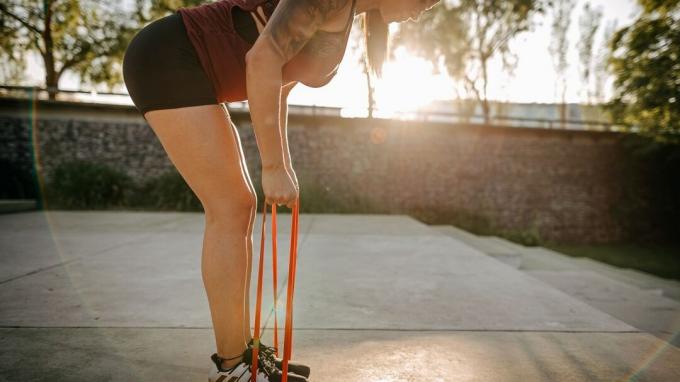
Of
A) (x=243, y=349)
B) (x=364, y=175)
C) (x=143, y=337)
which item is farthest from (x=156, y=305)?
(x=364, y=175)

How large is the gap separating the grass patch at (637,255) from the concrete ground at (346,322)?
9.71 meters

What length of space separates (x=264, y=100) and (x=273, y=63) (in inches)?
3.9

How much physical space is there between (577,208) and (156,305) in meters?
16.5

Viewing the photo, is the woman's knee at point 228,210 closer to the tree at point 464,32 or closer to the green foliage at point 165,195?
the green foliage at point 165,195

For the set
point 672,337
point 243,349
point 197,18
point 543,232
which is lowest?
point 543,232

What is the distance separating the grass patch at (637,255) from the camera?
11.4 meters

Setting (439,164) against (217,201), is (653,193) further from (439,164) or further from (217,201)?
(217,201)

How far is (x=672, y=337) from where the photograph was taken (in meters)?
2.23

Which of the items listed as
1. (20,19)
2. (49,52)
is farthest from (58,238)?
(20,19)

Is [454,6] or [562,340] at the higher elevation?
[454,6]

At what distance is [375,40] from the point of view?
1.60 meters

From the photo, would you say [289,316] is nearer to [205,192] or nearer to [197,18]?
[205,192]

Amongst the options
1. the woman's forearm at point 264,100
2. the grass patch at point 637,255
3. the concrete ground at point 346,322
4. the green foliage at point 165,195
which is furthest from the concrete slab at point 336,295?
→ the grass patch at point 637,255

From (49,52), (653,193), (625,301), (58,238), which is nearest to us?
(625,301)
